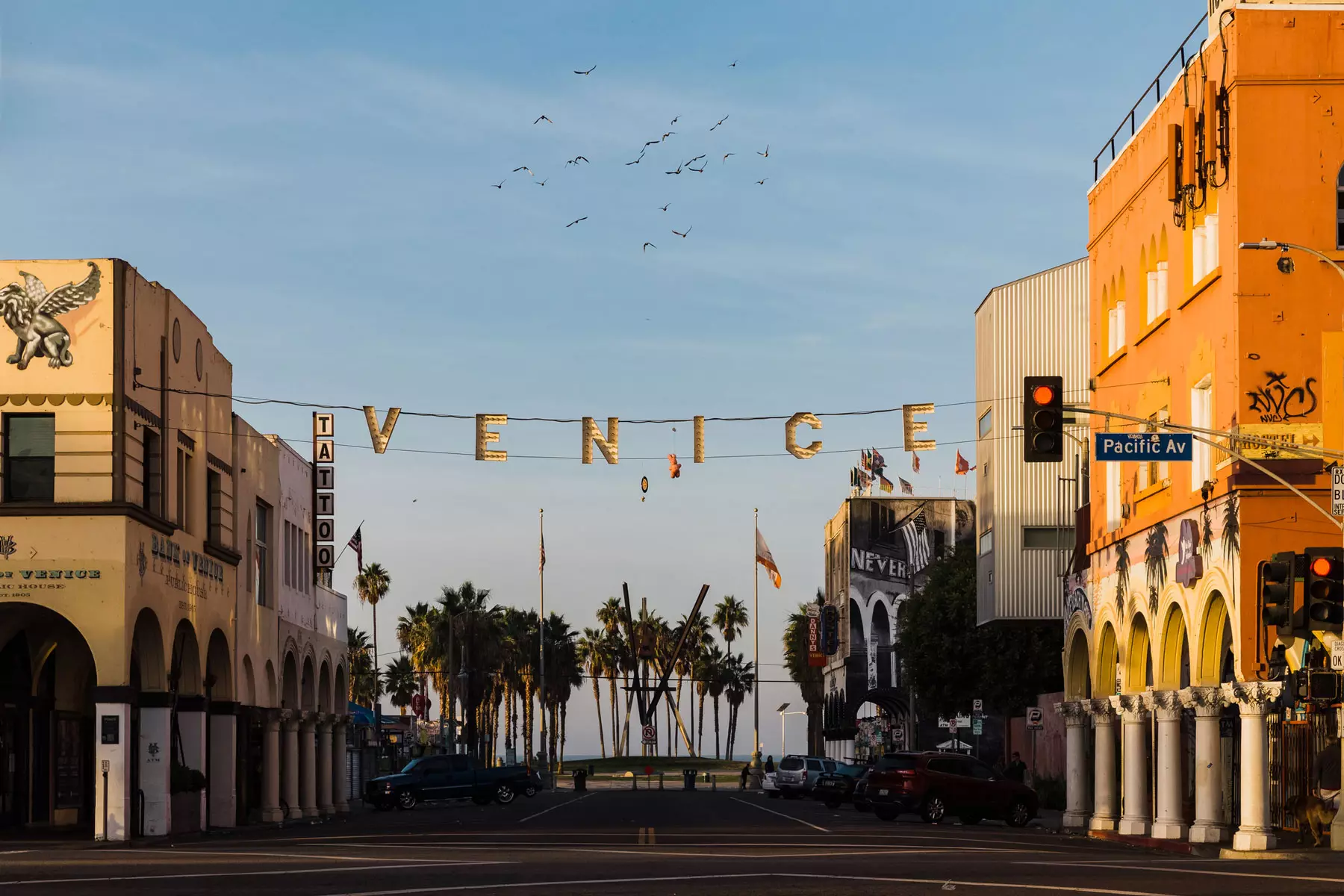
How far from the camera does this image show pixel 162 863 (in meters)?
25.8

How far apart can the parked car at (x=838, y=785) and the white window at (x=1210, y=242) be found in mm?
32878

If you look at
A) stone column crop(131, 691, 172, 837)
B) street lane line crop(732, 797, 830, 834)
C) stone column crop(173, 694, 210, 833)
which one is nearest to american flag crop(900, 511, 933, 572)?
street lane line crop(732, 797, 830, 834)

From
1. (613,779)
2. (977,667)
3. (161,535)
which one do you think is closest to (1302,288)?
(161,535)

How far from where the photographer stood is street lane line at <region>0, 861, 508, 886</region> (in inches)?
835

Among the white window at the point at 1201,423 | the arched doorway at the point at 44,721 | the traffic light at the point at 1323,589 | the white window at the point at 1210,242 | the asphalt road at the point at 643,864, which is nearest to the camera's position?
the asphalt road at the point at 643,864

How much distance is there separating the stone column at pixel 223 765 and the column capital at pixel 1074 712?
764 inches

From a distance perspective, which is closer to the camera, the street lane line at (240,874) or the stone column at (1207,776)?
the street lane line at (240,874)

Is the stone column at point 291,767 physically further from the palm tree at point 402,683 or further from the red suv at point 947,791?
the palm tree at point 402,683

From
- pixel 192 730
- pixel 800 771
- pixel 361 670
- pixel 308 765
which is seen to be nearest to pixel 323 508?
pixel 308 765

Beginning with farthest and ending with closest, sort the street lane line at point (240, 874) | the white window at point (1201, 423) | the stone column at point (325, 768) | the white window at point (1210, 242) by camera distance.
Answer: the stone column at point (325, 768), the white window at point (1201, 423), the white window at point (1210, 242), the street lane line at point (240, 874)

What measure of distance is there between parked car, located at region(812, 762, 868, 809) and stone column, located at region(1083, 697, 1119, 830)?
22.8m

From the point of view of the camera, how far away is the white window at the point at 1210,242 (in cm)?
3136

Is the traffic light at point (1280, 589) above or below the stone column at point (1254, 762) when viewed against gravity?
above

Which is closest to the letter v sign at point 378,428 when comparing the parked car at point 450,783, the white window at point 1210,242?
the white window at point 1210,242
